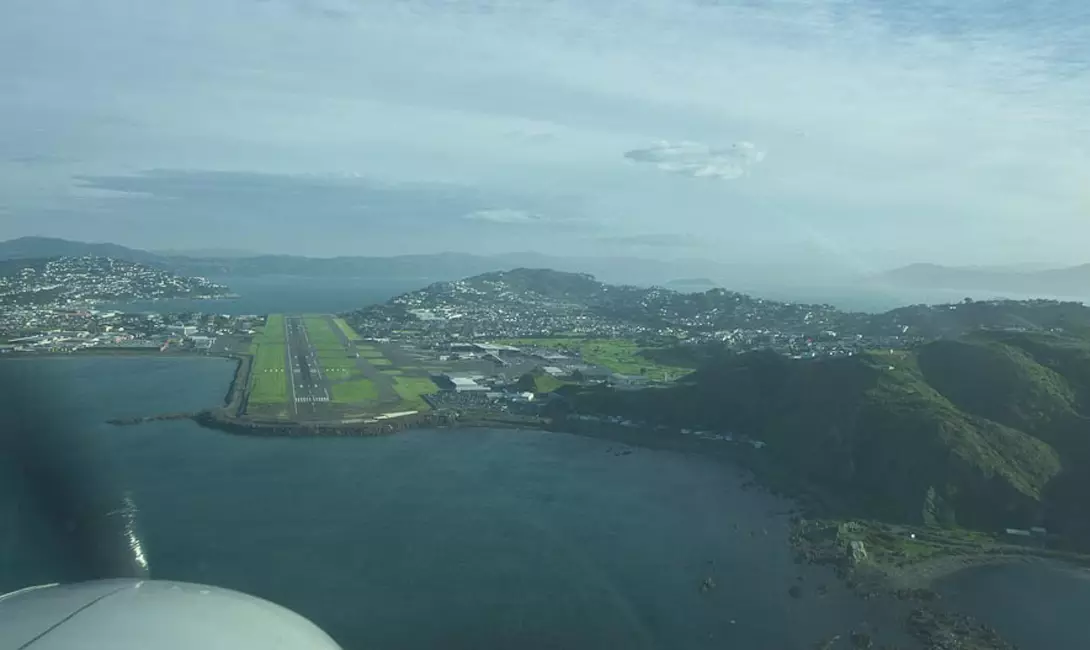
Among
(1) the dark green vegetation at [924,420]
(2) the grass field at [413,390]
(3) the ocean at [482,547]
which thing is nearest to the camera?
(3) the ocean at [482,547]

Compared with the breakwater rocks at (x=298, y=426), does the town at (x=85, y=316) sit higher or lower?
higher

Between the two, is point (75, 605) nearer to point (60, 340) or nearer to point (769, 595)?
point (769, 595)

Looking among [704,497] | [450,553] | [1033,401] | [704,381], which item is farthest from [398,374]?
[1033,401]

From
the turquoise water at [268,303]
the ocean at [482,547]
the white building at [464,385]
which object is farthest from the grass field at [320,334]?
the ocean at [482,547]

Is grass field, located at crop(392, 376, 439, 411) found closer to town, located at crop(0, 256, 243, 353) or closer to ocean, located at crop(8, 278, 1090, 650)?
ocean, located at crop(8, 278, 1090, 650)

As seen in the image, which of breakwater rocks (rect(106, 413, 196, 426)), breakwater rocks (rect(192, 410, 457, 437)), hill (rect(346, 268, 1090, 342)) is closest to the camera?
breakwater rocks (rect(106, 413, 196, 426))

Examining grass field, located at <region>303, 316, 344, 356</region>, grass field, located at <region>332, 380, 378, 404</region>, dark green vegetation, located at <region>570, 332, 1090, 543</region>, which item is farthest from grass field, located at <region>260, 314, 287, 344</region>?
dark green vegetation, located at <region>570, 332, 1090, 543</region>

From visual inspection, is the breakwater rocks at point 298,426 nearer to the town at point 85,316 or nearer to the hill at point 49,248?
the town at point 85,316
